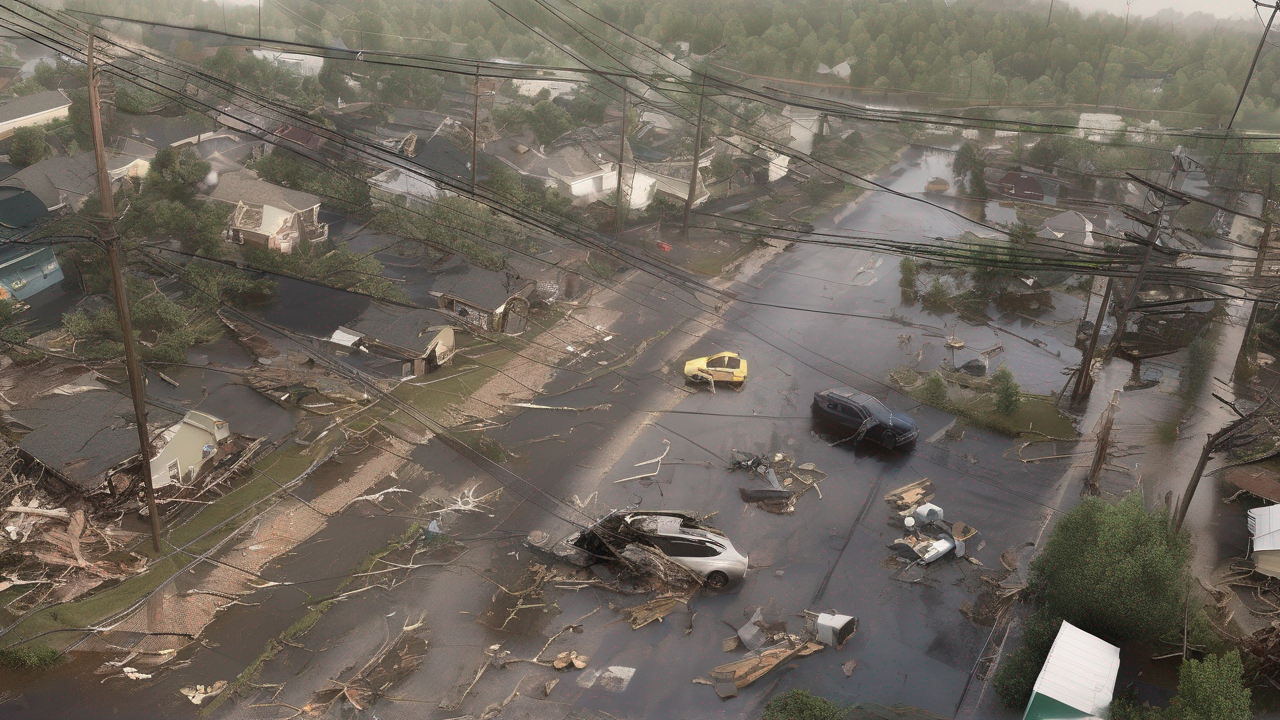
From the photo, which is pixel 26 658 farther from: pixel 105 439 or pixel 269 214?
pixel 269 214

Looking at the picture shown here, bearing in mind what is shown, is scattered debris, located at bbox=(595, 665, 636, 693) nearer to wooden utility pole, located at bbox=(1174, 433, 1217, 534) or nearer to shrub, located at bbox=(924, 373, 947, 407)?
wooden utility pole, located at bbox=(1174, 433, 1217, 534)

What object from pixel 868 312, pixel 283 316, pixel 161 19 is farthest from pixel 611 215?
pixel 161 19

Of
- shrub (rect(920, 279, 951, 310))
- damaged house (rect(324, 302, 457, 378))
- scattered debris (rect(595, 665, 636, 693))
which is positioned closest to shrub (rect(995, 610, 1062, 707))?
scattered debris (rect(595, 665, 636, 693))

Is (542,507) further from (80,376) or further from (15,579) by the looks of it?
(80,376)

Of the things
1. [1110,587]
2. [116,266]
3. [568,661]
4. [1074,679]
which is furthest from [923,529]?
[116,266]

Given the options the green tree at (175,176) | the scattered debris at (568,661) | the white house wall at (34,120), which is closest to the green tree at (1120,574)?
the scattered debris at (568,661)

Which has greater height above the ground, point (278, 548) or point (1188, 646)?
point (1188, 646)
